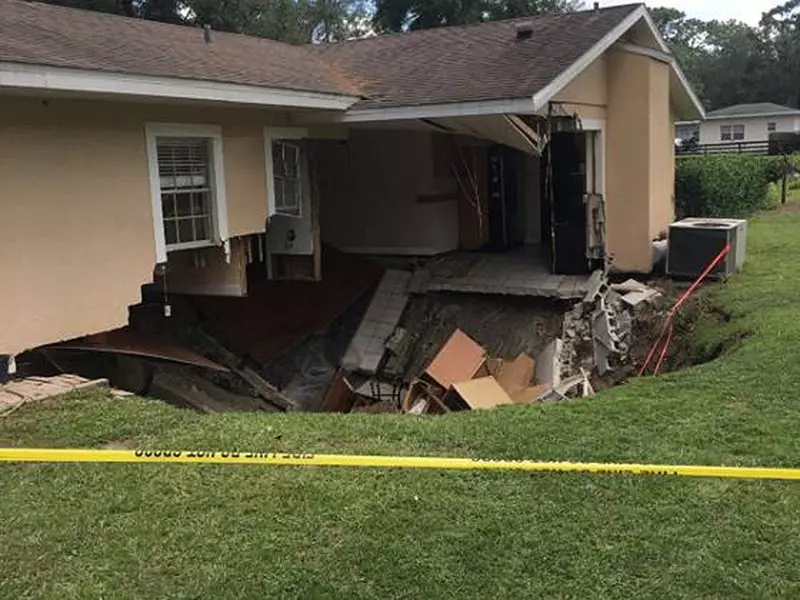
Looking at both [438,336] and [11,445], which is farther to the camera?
[438,336]

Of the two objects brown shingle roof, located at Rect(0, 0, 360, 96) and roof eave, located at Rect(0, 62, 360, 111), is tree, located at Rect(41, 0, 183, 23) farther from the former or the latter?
roof eave, located at Rect(0, 62, 360, 111)

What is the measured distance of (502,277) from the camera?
1332cm

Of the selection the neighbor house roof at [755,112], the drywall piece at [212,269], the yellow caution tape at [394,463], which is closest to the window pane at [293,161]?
the drywall piece at [212,269]

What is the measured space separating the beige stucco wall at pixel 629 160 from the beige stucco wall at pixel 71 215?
267 inches

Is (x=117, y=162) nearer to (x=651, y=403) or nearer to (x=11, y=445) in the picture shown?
(x=11, y=445)

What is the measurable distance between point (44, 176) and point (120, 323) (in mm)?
1823

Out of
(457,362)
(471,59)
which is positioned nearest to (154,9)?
(471,59)

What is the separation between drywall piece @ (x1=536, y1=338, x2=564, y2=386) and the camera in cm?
1111

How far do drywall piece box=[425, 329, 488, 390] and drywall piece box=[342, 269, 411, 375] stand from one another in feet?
5.44

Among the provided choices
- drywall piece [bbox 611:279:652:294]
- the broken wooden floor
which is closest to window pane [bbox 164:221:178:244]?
the broken wooden floor

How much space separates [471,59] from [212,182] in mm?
4537

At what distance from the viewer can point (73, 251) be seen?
8492 mm

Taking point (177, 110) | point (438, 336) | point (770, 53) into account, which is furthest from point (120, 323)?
point (770, 53)

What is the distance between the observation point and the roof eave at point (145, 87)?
7.22 meters
